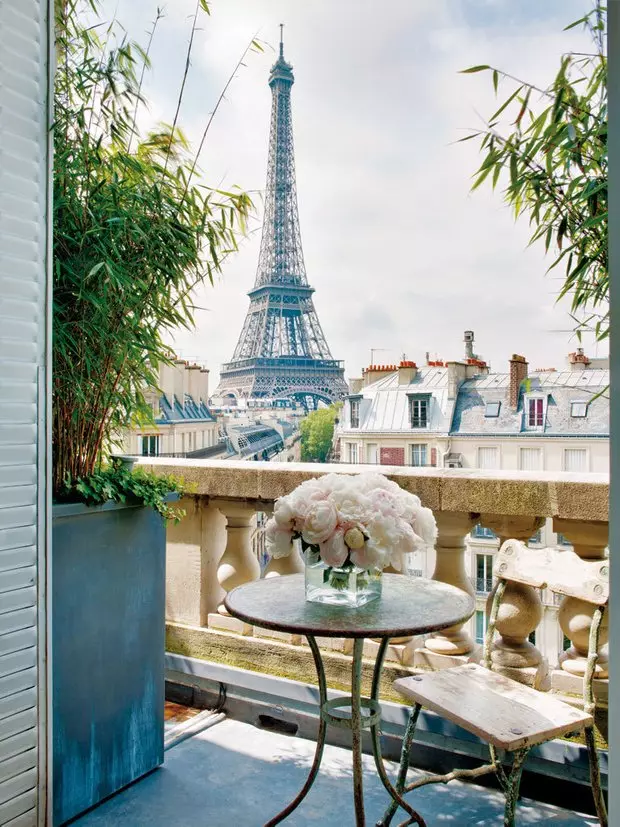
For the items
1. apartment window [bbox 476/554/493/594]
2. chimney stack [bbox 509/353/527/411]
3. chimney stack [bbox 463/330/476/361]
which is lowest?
apartment window [bbox 476/554/493/594]

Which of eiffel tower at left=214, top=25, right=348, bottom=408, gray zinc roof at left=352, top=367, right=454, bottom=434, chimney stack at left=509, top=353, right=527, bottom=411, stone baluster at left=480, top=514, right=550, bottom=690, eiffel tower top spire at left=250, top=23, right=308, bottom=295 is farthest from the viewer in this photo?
eiffel tower top spire at left=250, top=23, right=308, bottom=295

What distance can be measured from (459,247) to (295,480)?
96.0 inches

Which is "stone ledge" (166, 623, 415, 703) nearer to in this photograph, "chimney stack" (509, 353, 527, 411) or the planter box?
the planter box

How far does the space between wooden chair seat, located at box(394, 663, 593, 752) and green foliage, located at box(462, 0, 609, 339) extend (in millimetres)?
876

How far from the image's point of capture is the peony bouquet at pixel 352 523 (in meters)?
1.46

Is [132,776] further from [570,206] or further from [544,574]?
[570,206]

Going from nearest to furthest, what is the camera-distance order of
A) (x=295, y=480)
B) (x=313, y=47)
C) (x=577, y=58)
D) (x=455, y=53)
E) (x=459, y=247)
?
(x=577, y=58)
(x=295, y=480)
(x=455, y=53)
(x=313, y=47)
(x=459, y=247)

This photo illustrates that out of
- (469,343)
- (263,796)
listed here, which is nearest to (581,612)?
(263,796)

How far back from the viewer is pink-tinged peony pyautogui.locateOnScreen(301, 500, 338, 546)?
146cm

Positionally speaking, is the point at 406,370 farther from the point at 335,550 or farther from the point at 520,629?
the point at 335,550

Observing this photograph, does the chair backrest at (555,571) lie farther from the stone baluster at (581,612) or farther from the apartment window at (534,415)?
→ the apartment window at (534,415)

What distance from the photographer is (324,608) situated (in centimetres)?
153

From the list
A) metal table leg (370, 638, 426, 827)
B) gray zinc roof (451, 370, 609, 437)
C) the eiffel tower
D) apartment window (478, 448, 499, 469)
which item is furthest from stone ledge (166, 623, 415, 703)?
the eiffel tower

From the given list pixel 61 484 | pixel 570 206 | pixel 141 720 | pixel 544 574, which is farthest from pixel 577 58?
pixel 141 720
